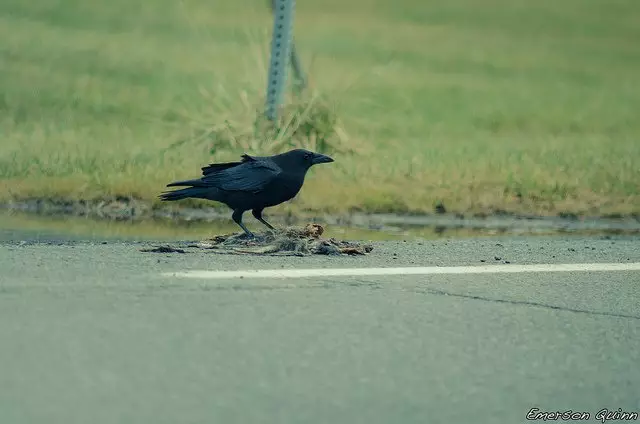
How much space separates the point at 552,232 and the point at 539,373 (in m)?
6.25

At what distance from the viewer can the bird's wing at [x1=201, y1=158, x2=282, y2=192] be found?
353 inches

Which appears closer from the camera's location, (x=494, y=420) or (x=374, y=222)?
(x=494, y=420)

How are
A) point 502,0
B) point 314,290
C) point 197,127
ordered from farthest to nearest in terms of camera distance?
point 502,0
point 197,127
point 314,290

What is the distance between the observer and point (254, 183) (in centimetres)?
898

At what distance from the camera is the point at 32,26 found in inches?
1380

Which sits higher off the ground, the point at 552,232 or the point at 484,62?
the point at 484,62

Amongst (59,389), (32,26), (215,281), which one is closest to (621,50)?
(32,26)

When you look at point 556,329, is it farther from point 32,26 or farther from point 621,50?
point 621,50

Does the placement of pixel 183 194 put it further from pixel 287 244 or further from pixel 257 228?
pixel 257 228

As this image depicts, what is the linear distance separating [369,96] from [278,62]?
1356cm

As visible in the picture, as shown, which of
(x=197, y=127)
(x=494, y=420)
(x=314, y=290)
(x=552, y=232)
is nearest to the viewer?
(x=494, y=420)

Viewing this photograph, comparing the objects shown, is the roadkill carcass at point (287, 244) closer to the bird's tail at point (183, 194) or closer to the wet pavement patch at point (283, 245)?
the wet pavement patch at point (283, 245)
